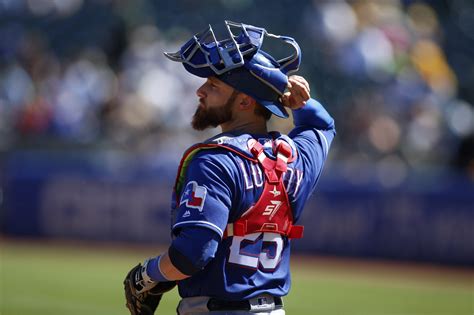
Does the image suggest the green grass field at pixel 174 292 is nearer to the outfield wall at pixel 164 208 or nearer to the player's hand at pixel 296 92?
the outfield wall at pixel 164 208

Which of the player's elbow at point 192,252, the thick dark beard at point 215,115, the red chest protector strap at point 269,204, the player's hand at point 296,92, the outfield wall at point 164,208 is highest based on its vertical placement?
the outfield wall at point 164,208

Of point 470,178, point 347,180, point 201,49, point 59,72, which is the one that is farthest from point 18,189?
point 201,49

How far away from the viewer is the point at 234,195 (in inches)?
140

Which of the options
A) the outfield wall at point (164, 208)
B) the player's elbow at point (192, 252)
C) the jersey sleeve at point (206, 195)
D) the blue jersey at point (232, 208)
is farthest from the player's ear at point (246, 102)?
the outfield wall at point (164, 208)

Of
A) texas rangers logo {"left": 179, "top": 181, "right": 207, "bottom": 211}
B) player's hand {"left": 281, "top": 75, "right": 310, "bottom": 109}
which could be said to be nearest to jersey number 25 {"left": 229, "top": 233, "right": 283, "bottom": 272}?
texas rangers logo {"left": 179, "top": 181, "right": 207, "bottom": 211}

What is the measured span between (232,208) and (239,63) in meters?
0.62

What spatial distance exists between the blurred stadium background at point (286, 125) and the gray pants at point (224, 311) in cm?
936

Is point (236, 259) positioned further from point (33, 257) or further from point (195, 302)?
point (33, 257)

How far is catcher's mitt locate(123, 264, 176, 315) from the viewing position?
365 cm

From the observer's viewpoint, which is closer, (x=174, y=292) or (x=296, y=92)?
(x=296, y=92)

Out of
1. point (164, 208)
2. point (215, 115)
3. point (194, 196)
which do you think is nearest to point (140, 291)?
point (194, 196)

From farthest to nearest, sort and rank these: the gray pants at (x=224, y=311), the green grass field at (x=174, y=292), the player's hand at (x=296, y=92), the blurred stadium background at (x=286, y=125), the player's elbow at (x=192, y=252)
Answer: the blurred stadium background at (x=286, y=125) → the green grass field at (x=174, y=292) → the player's hand at (x=296, y=92) → the gray pants at (x=224, y=311) → the player's elbow at (x=192, y=252)

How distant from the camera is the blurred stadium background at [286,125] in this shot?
13.1m

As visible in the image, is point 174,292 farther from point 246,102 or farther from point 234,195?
point 234,195
